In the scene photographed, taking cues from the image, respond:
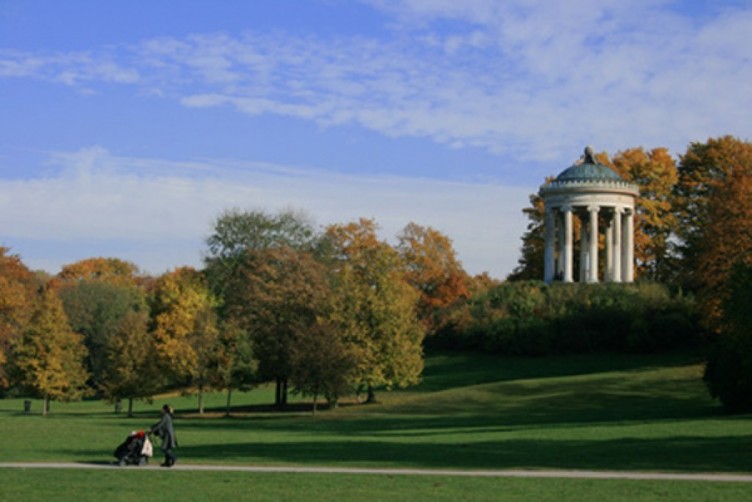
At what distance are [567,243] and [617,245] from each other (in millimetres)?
3776

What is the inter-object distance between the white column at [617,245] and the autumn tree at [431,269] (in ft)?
42.4

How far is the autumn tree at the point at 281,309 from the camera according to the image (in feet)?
200

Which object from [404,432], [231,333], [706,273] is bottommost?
[404,432]

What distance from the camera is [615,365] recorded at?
67312 mm

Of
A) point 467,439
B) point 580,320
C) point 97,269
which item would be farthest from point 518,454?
point 97,269

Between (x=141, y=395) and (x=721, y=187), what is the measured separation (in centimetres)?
3537

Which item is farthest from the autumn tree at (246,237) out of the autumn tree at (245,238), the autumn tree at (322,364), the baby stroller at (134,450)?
the baby stroller at (134,450)

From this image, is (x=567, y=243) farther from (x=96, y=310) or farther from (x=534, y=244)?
(x=96, y=310)

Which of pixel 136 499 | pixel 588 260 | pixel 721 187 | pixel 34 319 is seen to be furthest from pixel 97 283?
pixel 136 499

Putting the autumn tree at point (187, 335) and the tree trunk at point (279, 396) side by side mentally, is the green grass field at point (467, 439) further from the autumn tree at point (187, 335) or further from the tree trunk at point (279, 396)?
the autumn tree at point (187, 335)

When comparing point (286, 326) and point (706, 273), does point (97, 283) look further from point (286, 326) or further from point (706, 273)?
point (706, 273)

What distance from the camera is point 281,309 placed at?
63312mm

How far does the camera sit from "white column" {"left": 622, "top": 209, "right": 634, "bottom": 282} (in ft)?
256

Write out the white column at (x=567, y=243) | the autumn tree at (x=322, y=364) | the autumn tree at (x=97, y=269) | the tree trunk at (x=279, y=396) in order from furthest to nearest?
the autumn tree at (x=97, y=269)
the white column at (x=567, y=243)
the tree trunk at (x=279, y=396)
the autumn tree at (x=322, y=364)
